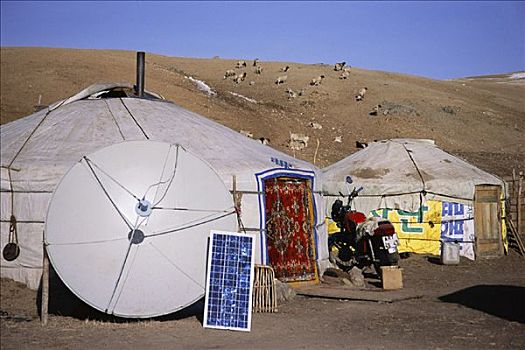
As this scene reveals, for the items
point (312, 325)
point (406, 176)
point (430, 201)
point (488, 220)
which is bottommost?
point (312, 325)

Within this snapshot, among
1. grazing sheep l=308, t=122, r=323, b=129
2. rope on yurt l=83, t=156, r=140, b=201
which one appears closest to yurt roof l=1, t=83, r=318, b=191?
rope on yurt l=83, t=156, r=140, b=201

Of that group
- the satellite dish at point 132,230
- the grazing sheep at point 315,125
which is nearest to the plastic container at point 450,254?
the satellite dish at point 132,230

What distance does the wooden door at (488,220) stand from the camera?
1440 cm

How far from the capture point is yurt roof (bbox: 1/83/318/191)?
10.0 m

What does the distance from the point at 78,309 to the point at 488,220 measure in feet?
27.3

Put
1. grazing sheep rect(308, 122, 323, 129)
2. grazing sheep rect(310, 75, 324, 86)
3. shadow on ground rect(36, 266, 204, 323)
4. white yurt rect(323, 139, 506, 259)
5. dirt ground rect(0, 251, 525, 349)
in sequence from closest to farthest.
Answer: dirt ground rect(0, 251, 525, 349) → shadow on ground rect(36, 266, 204, 323) → white yurt rect(323, 139, 506, 259) → grazing sheep rect(308, 122, 323, 129) → grazing sheep rect(310, 75, 324, 86)

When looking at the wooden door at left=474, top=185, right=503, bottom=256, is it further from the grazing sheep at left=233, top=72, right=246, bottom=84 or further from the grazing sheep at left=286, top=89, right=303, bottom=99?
the grazing sheep at left=233, top=72, right=246, bottom=84

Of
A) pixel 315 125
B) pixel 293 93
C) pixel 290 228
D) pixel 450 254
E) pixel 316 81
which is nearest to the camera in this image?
pixel 290 228

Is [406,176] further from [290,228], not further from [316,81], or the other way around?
[316,81]

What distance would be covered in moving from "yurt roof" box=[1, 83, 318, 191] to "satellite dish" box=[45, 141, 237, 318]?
5.96ft

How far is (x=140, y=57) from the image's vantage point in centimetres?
1201

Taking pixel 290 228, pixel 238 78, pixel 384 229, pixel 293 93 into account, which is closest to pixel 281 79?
pixel 238 78

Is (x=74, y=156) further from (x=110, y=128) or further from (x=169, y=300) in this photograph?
(x=169, y=300)

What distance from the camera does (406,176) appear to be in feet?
47.3
